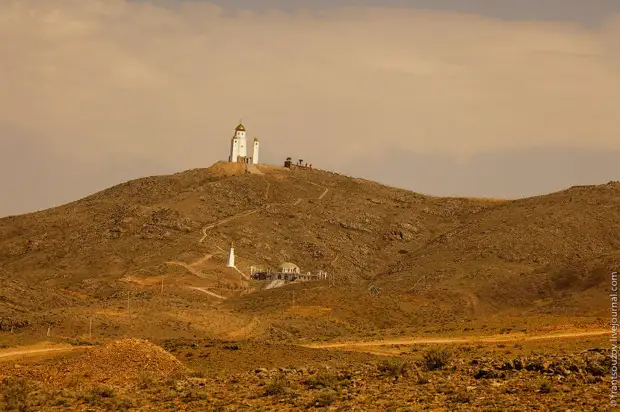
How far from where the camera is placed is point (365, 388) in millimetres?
21406

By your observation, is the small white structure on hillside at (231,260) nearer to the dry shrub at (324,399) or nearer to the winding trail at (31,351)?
the winding trail at (31,351)

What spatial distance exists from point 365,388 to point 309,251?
79857 mm

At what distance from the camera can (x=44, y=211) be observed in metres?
123

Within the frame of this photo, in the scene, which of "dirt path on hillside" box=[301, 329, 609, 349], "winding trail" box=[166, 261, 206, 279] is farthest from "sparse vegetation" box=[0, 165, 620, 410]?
"dirt path on hillside" box=[301, 329, 609, 349]

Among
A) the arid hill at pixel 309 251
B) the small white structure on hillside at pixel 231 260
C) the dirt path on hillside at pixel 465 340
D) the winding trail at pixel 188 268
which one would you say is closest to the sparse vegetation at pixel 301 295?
the arid hill at pixel 309 251

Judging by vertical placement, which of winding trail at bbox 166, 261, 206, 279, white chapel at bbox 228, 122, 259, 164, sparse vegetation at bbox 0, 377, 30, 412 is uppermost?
white chapel at bbox 228, 122, 259, 164

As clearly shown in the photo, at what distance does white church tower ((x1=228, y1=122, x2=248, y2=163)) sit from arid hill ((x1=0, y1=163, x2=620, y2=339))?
2667 mm

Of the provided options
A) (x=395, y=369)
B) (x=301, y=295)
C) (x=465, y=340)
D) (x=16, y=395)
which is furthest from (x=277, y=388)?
(x=301, y=295)

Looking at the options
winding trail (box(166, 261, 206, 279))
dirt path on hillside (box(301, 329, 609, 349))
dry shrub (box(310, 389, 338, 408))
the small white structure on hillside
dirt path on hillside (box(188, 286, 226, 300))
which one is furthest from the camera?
the small white structure on hillside

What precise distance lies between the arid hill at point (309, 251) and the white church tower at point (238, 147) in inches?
105

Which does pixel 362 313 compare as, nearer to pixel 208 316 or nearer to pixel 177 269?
pixel 208 316

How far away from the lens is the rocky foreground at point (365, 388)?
18.9 m

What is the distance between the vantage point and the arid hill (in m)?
64.8

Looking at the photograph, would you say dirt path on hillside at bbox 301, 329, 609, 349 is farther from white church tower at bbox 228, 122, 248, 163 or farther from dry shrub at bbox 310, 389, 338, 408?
white church tower at bbox 228, 122, 248, 163
